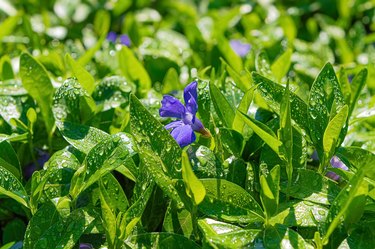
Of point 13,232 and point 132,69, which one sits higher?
point 132,69

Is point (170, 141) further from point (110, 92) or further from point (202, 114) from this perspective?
point (110, 92)

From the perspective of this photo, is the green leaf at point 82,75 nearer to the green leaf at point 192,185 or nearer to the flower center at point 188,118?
the flower center at point 188,118

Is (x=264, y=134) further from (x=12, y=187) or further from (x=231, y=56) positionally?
(x=231, y=56)

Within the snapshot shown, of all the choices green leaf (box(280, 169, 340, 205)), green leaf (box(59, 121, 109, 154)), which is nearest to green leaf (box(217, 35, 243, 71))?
green leaf (box(59, 121, 109, 154))

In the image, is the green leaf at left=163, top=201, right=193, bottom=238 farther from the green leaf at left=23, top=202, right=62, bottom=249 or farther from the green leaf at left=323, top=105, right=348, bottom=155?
the green leaf at left=323, top=105, right=348, bottom=155

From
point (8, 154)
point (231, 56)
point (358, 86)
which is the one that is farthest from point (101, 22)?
point (358, 86)
